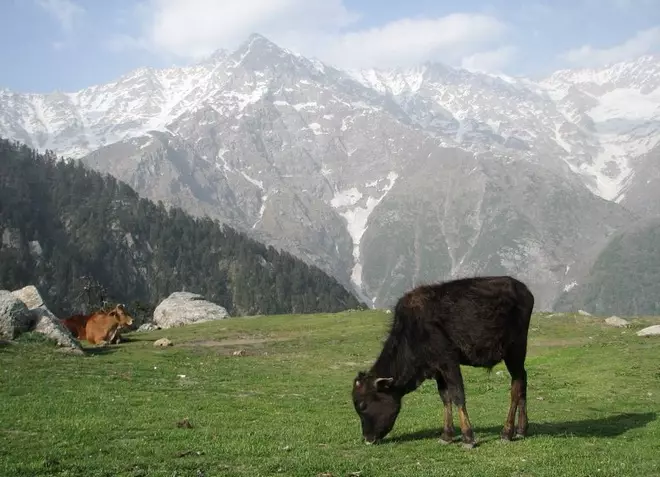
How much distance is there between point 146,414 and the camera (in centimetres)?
2052

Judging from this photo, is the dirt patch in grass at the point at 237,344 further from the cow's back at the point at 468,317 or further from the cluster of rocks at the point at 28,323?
the cow's back at the point at 468,317

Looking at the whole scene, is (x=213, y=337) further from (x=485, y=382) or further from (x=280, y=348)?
(x=485, y=382)

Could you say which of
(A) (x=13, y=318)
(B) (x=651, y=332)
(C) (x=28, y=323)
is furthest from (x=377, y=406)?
(B) (x=651, y=332)

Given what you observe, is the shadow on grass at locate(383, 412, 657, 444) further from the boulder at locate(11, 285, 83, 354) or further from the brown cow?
the brown cow

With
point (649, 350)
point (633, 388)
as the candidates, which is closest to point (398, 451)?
point (633, 388)

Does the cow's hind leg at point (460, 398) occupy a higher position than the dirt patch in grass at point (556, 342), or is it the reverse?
the cow's hind leg at point (460, 398)

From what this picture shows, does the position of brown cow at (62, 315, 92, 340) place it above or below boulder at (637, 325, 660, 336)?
above

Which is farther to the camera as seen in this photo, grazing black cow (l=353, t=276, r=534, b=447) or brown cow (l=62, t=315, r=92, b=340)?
brown cow (l=62, t=315, r=92, b=340)

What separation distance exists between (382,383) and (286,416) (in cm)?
546

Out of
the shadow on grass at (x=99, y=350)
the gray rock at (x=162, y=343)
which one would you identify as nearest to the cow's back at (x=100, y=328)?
the shadow on grass at (x=99, y=350)

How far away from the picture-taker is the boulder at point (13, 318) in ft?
131

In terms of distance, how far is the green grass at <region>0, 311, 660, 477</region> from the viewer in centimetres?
1422

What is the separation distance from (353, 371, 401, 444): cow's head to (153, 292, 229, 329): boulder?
226 feet

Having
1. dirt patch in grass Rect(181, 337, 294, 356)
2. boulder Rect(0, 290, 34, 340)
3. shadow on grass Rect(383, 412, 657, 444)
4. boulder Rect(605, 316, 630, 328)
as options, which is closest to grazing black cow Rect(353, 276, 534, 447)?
shadow on grass Rect(383, 412, 657, 444)
